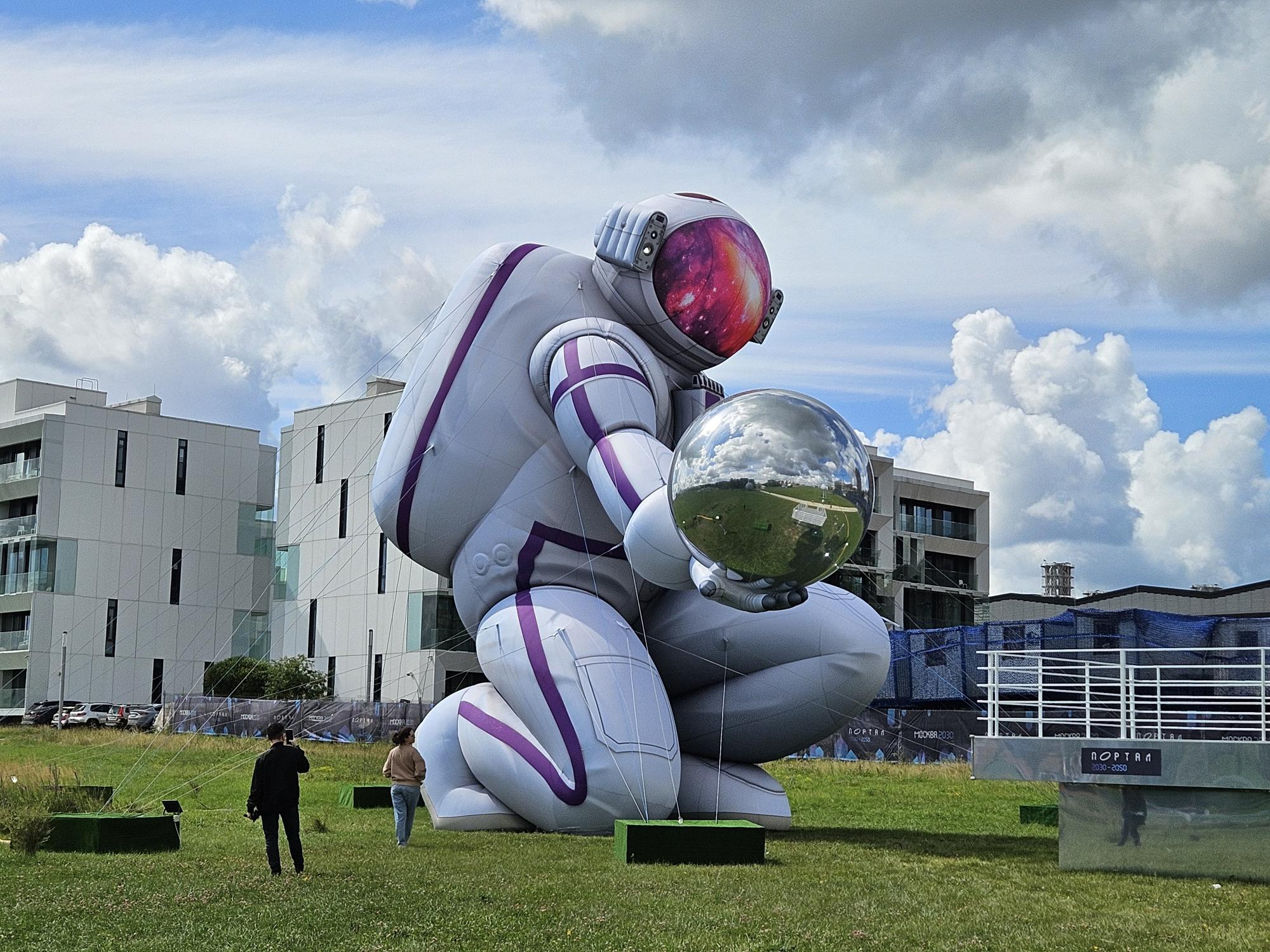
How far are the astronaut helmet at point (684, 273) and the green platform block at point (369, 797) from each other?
7.30 m

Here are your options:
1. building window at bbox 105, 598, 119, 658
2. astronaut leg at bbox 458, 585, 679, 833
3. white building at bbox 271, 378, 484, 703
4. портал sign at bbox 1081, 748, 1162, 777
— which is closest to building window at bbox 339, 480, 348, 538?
white building at bbox 271, 378, 484, 703

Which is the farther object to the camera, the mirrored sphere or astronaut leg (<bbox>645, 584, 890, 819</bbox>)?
astronaut leg (<bbox>645, 584, 890, 819</bbox>)

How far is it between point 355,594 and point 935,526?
3007 cm

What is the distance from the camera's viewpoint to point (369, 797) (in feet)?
61.2

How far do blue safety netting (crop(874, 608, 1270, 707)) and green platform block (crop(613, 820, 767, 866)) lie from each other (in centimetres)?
1766

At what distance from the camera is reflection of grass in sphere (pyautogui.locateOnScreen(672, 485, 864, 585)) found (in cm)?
861

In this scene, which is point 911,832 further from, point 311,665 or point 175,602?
point 175,602

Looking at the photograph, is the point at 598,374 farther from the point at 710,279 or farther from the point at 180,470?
the point at 180,470

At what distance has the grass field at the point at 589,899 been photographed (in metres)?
8.65

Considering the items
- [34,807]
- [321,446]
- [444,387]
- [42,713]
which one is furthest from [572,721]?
[42,713]

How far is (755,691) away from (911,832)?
3063 mm

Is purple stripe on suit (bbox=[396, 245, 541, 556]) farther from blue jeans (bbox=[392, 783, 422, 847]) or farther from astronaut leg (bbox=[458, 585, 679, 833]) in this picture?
blue jeans (bbox=[392, 783, 422, 847])

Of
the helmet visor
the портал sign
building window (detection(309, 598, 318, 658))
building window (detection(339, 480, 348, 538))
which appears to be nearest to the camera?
the портал sign

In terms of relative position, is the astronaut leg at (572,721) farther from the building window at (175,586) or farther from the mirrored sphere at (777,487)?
the building window at (175,586)
